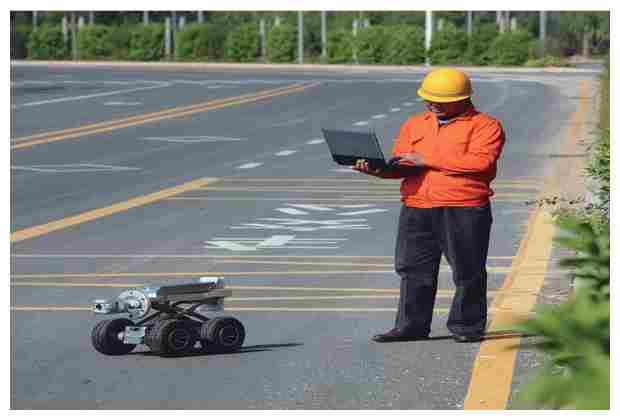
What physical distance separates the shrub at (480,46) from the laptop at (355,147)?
2794 inches

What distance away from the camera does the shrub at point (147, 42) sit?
295 feet

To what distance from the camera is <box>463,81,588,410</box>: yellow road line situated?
25.5 feet

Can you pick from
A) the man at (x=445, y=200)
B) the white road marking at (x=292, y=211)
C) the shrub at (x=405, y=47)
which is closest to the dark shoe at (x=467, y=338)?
the man at (x=445, y=200)

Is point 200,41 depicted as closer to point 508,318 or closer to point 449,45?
point 449,45

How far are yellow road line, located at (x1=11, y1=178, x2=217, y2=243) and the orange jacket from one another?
7.02 metres

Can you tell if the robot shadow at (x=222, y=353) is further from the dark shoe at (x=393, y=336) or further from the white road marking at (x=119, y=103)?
the white road marking at (x=119, y=103)

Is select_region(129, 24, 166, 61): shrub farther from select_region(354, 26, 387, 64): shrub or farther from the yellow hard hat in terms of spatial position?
the yellow hard hat

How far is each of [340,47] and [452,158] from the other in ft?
248

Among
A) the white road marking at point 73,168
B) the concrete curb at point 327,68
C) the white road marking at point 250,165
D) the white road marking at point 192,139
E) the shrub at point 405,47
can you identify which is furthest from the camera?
the shrub at point 405,47

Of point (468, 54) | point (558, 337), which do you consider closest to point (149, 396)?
point (558, 337)

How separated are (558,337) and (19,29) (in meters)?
91.9

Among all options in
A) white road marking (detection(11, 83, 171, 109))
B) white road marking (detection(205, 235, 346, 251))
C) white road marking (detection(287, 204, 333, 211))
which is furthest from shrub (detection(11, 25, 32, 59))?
white road marking (detection(205, 235, 346, 251))

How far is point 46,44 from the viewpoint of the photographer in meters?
92.2

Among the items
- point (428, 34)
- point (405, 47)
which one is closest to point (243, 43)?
point (405, 47)
